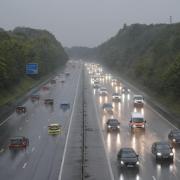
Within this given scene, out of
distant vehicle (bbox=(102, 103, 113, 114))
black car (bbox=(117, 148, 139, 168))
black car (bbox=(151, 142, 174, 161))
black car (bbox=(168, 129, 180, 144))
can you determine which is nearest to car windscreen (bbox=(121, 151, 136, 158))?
black car (bbox=(117, 148, 139, 168))

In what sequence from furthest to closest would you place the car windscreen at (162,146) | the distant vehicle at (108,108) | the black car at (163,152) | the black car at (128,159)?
the distant vehicle at (108,108)
the car windscreen at (162,146)
the black car at (163,152)
the black car at (128,159)

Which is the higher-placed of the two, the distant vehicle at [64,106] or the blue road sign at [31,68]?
the blue road sign at [31,68]

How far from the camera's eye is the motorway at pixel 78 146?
136 ft

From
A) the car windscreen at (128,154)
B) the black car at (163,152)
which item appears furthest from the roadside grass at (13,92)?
the car windscreen at (128,154)

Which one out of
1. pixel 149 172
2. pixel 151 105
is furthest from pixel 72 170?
pixel 151 105

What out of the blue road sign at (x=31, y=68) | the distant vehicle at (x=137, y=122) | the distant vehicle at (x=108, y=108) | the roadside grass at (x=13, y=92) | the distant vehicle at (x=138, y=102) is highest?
the blue road sign at (x=31, y=68)

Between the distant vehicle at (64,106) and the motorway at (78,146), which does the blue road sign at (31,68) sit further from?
the distant vehicle at (64,106)

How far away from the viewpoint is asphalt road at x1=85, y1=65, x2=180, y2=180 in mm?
40247

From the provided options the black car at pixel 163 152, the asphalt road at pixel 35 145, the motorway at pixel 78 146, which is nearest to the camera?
the motorway at pixel 78 146

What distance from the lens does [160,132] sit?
64.5 meters

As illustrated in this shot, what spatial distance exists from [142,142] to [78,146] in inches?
251

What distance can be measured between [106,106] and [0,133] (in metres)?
27.4

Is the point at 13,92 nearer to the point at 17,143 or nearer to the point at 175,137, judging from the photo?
the point at 17,143

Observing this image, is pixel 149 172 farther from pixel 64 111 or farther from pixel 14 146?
pixel 64 111
